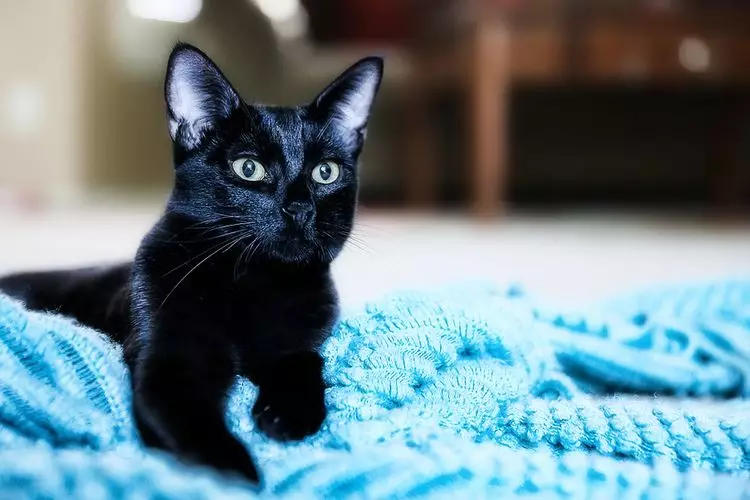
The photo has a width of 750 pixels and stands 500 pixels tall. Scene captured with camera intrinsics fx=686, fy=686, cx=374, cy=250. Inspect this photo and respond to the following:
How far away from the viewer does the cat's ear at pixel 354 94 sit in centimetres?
62

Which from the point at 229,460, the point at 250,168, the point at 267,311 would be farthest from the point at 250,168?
the point at 229,460

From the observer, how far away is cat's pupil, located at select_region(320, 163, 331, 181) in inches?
23.2

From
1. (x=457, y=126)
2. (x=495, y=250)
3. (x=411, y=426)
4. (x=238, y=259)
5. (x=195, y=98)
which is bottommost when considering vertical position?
(x=457, y=126)

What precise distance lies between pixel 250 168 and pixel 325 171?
0.07m

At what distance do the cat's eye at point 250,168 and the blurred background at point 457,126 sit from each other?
58 cm

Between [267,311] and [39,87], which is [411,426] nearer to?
[267,311]

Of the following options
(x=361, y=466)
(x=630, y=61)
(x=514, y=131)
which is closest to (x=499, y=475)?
(x=361, y=466)

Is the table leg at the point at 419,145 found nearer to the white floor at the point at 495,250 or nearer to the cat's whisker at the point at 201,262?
the white floor at the point at 495,250

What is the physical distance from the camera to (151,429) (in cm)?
46

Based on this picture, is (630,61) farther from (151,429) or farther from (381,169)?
(151,429)

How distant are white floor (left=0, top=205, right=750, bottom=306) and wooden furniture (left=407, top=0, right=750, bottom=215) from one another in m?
0.31

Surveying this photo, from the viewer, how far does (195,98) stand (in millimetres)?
568

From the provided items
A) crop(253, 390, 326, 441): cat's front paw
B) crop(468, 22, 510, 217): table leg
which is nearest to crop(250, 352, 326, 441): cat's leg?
crop(253, 390, 326, 441): cat's front paw

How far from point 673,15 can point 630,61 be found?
0.61ft
